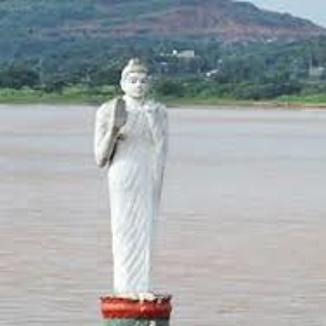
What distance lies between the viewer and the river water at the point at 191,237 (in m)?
14.7

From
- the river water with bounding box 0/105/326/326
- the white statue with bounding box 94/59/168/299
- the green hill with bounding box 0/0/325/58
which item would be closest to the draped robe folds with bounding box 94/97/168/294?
the white statue with bounding box 94/59/168/299

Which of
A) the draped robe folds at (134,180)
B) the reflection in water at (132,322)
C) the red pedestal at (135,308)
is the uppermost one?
the draped robe folds at (134,180)

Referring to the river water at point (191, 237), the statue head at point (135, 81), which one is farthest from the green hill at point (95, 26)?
the statue head at point (135, 81)

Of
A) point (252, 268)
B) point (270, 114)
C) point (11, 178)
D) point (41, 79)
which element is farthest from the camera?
point (41, 79)

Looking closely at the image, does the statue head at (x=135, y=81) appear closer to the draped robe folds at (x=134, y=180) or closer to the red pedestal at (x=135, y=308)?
the draped robe folds at (x=134, y=180)

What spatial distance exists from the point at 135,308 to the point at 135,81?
916 mm

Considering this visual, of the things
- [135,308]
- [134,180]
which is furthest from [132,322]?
[134,180]

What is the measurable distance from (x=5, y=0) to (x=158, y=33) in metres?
15.5

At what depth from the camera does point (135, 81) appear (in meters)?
7.66

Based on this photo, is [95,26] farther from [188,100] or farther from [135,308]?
[135,308]

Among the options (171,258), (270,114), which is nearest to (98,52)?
(270,114)

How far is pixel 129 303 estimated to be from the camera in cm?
743

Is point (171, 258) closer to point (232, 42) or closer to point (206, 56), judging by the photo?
point (206, 56)

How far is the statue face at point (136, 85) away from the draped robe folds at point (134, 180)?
38 millimetres
